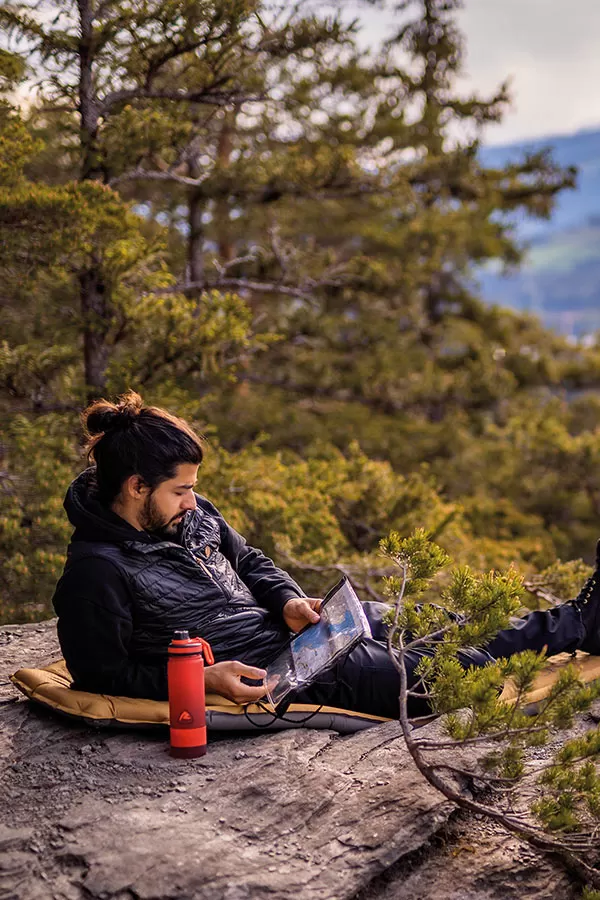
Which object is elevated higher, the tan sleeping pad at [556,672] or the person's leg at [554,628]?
the person's leg at [554,628]

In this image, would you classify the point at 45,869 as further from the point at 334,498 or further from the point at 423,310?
the point at 423,310

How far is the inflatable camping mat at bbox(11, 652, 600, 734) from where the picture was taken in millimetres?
3629

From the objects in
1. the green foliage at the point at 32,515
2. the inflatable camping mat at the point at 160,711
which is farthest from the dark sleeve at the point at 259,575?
the green foliage at the point at 32,515

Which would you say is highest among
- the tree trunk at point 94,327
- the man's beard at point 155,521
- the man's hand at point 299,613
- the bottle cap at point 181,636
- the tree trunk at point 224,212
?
the tree trunk at point 224,212

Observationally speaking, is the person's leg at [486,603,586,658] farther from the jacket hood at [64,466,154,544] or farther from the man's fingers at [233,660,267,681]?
the jacket hood at [64,466,154,544]

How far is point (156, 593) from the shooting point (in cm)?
363

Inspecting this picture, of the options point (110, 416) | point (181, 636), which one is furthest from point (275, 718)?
point (110, 416)

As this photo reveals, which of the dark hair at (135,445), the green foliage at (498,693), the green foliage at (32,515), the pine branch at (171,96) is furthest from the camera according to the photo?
the pine branch at (171,96)

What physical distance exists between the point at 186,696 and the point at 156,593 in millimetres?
450

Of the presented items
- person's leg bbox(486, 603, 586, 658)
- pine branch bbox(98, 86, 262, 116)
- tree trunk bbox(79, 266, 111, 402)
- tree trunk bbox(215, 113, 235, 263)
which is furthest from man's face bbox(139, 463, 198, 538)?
tree trunk bbox(215, 113, 235, 263)

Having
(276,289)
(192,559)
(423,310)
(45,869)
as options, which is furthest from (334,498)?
(423,310)

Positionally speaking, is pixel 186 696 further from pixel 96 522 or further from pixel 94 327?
pixel 94 327

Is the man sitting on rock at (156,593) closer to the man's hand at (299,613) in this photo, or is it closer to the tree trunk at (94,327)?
the man's hand at (299,613)

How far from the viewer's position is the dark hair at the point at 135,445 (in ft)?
11.7
